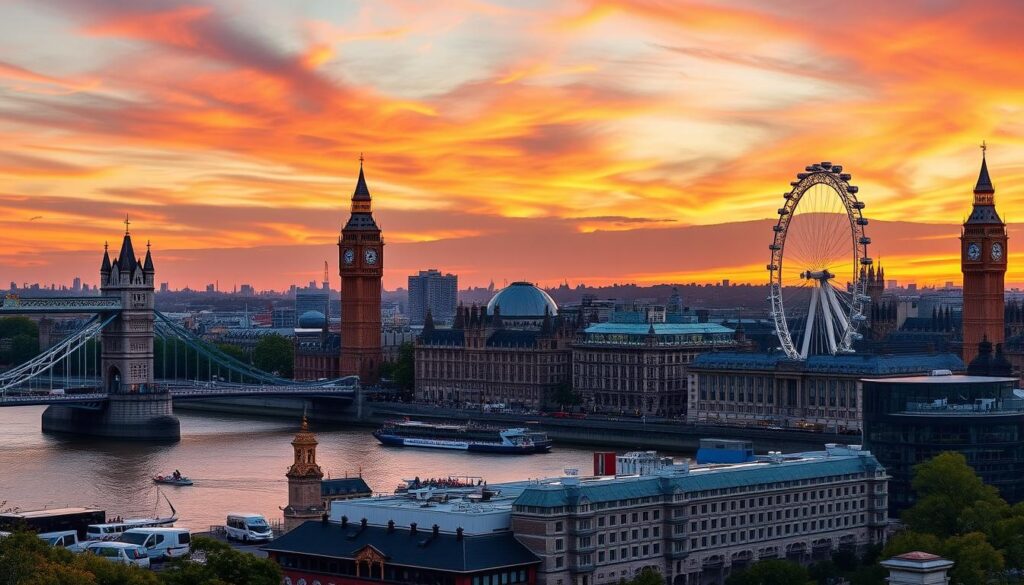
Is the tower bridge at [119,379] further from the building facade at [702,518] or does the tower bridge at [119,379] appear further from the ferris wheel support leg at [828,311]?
the building facade at [702,518]

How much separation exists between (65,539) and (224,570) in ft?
37.8

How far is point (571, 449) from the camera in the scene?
89.8 metres

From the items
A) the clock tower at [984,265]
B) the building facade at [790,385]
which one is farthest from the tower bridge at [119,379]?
the clock tower at [984,265]

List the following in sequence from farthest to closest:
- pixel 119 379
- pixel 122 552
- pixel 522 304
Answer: pixel 522 304, pixel 119 379, pixel 122 552

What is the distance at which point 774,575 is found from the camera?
45.5 metres

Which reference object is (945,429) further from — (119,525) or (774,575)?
(119,525)

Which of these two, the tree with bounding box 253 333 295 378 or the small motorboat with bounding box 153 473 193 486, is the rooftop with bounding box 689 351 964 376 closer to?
the small motorboat with bounding box 153 473 193 486

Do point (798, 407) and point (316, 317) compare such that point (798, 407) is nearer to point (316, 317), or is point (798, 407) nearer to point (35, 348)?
point (35, 348)

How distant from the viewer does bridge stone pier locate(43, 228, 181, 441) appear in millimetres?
94438

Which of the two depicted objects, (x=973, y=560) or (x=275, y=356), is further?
(x=275, y=356)

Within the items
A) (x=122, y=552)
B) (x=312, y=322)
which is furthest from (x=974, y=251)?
(x=312, y=322)

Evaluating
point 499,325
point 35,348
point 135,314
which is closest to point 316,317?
point 35,348

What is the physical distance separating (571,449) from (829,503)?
3762 cm

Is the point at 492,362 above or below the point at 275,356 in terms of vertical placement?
below
